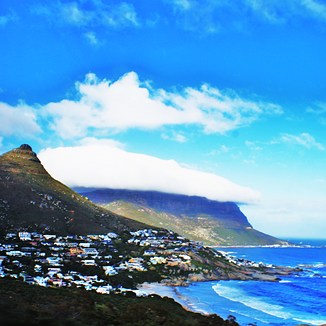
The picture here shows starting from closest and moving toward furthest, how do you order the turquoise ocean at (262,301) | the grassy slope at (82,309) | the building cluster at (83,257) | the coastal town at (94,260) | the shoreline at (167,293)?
1. the grassy slope at (82,309)
2. the shoreline at (167,293)
3. the turquoise ocean at (262,301)
4. the building cluster at (83,257)
5. the coastal town at (94,260)

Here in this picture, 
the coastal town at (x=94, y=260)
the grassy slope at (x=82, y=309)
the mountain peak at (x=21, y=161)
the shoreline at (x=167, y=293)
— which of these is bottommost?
the shoreline at (x=167, y=293)

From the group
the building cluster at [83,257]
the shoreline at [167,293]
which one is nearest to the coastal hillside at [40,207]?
the building cluster at [83,257]

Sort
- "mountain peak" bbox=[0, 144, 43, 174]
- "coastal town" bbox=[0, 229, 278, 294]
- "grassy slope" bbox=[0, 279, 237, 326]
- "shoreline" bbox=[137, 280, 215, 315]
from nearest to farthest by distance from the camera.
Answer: "grassy slope" bbox=[0, 279, 237, 326]
"shoreline" bbox=[137, 280, 215, 315]
"coastal town" bbox=[0, 229, 278, 294]
"mountain peak" bbox=[0, 144, 43, 174]

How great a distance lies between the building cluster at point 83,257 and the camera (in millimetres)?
73688

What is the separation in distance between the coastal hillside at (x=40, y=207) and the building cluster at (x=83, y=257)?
322 inches

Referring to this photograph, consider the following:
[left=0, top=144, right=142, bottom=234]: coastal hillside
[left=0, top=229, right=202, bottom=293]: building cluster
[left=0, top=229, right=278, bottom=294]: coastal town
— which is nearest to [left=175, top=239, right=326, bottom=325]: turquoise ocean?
[left=0, top=229, right=278, bottom=294]: coastal town

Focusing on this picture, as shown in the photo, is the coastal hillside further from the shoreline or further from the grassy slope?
the grassy slope

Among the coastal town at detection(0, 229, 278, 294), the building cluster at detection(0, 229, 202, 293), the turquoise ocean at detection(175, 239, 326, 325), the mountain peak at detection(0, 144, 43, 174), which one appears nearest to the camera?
the turquoise ocean at detection(175, 239, 326, 325)

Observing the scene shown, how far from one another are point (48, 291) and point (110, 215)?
13084cm

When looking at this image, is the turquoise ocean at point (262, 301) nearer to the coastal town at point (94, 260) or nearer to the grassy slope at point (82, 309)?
the coastal town at point (94, 260)

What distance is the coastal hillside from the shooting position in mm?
125562

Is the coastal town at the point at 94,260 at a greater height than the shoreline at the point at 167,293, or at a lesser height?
greater

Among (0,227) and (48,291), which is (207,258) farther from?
(48,291)

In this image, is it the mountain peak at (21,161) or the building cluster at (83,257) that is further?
the mountain peak at (21,161)
